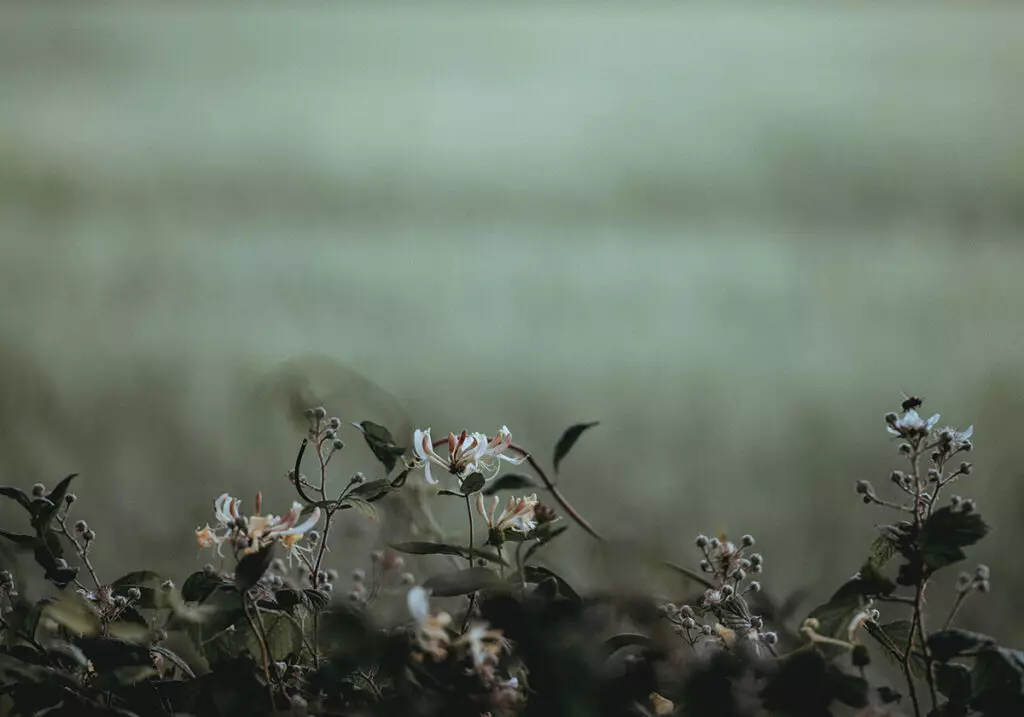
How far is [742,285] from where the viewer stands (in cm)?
85

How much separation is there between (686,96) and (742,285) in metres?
0.20

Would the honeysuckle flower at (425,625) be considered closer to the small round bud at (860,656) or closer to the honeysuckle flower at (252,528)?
the honeysuckle flower at (252,528)

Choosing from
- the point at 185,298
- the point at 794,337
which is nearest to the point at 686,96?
the point at 794,337

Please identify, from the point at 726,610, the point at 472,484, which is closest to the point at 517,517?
the point at 472,484

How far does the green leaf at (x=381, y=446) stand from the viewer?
0.60 meters

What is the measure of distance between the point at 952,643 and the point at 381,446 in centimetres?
38

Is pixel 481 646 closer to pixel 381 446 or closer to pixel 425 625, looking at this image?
pixel 425 625

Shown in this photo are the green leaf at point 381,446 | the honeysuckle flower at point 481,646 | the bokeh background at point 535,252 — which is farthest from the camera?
the bokeh background at point 535,252

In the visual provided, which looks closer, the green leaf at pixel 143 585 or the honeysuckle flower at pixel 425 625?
the honeysuckle flower at pixel 425 625

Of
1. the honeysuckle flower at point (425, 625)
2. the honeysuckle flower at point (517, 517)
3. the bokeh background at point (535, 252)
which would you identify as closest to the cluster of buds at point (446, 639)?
the honeysuckle flower at point (425, 625)

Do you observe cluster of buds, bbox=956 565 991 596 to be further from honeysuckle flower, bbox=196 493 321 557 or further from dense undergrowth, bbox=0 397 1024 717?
honeysuckle flower, bbox=196 493 321 557

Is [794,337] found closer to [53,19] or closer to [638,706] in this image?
[638,706]

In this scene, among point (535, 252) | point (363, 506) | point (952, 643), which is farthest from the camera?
point (535, 252)

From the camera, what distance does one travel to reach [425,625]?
48 cm
